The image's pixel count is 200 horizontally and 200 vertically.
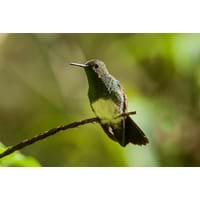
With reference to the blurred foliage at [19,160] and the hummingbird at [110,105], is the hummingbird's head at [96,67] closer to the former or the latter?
the hummingbird at [110,105]

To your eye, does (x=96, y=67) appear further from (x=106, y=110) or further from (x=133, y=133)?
(x=133, y=133)

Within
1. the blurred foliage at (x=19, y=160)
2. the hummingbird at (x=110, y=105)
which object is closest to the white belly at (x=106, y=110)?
the hummingbird at (x=110, y=105)

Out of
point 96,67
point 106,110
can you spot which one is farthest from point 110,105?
point 96,67
